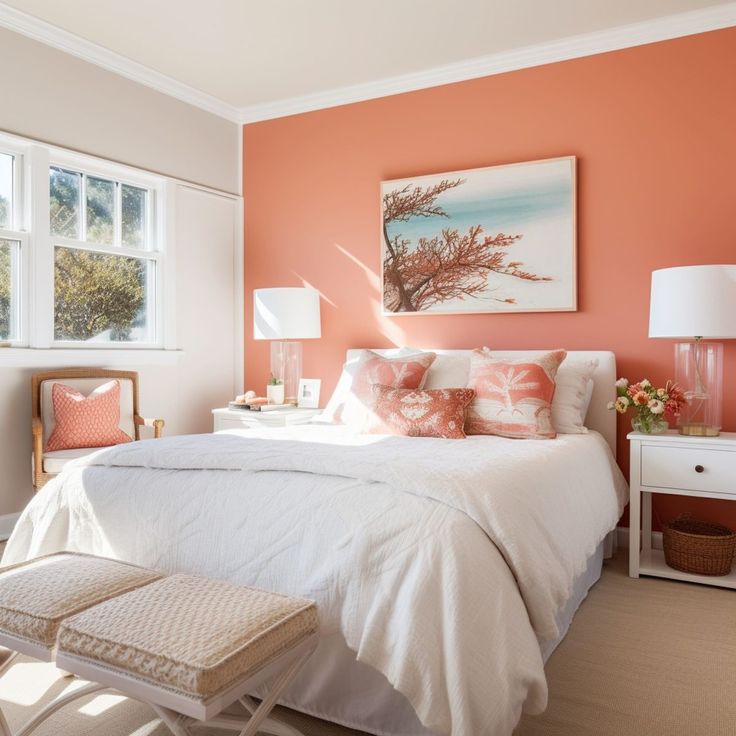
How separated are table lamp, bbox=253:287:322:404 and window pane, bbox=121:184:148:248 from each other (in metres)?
0.91

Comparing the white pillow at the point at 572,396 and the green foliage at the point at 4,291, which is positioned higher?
the green foliage at the point at 4,291

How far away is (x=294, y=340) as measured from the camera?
4.77 meters

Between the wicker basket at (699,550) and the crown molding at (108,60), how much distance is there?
3.98 meters

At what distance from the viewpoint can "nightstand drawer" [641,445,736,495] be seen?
3061mm

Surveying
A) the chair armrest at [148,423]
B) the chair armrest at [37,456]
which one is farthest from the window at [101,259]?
the chair armrest at [37,456]

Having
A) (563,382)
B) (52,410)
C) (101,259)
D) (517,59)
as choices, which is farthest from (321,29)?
(52,410)

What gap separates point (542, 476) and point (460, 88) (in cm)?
282

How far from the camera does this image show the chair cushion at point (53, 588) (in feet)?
5.30

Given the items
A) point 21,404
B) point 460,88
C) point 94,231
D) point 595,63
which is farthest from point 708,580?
point 94,231

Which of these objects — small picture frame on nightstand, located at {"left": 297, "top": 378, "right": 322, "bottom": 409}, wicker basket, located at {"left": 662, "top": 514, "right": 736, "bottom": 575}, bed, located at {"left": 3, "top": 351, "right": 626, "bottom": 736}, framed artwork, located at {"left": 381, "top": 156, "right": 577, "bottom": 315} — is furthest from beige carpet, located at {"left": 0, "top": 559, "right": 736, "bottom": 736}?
small picture frame on nightstand, located at {"left": 297, "top": 378, "right": 322, "bottom": 409}

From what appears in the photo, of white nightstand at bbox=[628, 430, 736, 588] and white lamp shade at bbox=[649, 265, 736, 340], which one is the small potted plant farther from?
white lamp shade at bbox=[649, 265, 736, 340]

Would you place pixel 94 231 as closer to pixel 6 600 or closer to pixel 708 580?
pixel 6 600

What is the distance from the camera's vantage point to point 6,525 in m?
3.75

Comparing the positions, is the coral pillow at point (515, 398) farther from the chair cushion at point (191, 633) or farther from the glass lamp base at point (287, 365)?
the chair cushion at point (191, 633)
